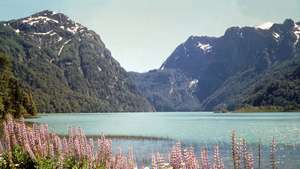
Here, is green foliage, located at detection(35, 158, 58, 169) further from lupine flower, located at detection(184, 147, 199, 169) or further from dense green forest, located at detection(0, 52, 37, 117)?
dense green forest, located at detection(0, 52, 37, 117)

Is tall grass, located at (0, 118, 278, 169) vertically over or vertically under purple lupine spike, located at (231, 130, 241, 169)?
under

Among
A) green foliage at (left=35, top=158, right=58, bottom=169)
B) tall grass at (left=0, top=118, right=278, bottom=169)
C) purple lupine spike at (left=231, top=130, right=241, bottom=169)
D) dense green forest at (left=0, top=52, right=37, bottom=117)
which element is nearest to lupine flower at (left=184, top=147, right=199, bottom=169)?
purple lupine spike at (left=231, top=130, right=241, bottom=169)

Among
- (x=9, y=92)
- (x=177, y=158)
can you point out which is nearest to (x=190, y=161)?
(x=177, y=158)

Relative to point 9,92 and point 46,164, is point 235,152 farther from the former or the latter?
point 9,92

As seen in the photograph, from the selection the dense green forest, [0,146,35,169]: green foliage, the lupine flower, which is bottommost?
[0,146,35,169]: green foliage

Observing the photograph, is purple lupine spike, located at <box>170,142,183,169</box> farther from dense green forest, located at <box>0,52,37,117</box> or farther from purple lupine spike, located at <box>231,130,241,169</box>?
dense green forest, located at <box>0,52,37,117</box>

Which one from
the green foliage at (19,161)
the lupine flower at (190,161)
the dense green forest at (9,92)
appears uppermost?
the dense green forest at (9,92)

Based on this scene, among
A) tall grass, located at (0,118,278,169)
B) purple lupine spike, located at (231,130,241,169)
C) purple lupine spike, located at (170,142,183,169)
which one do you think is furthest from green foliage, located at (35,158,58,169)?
purple lupine spike, located at (231,130,241,169)

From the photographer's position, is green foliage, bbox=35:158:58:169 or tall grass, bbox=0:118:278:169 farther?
green foliage, bbox=35:158:58:169

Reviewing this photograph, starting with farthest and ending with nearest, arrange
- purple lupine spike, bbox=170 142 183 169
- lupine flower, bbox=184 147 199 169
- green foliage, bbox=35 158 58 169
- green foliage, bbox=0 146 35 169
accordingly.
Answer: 1. green foliage, bbox=0 146 35 169
2. green foliage, bbox=35 158 58 169
3. purple lupine spike, bbox=170 142 183 169
4. lupine flower, bbox=184 147 199 169

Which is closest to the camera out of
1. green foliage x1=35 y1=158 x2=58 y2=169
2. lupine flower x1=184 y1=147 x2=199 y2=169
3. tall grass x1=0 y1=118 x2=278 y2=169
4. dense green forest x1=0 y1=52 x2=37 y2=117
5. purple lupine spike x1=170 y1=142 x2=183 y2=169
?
lupine flower x1=184 y1=147 x2=199 y2=169

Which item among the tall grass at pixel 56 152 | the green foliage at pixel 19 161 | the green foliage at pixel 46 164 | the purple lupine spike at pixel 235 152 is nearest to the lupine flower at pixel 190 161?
the purple lupine spike at pixel 235 152

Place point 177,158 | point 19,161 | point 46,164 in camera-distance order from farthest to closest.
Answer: point 19,161
point 46,164
point 177,158

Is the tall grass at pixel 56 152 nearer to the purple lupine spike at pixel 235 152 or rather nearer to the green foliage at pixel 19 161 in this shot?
the green foliage at pixel 19 161
